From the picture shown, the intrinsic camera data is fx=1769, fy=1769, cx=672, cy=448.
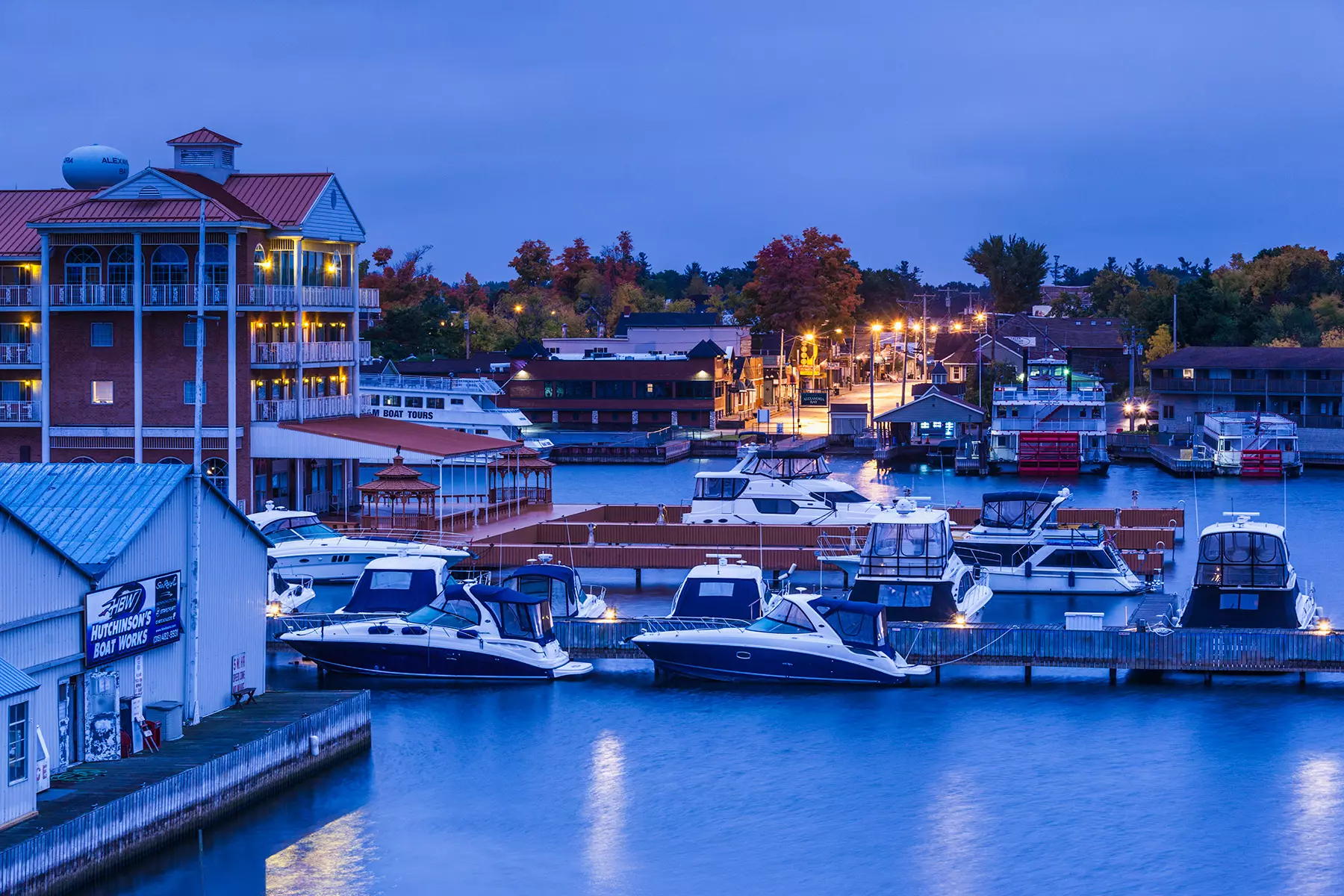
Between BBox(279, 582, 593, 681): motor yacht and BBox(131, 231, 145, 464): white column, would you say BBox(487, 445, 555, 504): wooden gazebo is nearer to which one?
BBox(131, 231, 145, 464): white column

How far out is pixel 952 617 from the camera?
39188mm

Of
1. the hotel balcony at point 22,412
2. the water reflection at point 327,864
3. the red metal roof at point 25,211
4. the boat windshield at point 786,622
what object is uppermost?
the red metal roof at point 25,211

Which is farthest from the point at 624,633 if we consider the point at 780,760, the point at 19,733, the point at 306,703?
the point at 19,733

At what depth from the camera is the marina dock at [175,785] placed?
864 inches

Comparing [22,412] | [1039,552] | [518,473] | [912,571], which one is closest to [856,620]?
[912,571]

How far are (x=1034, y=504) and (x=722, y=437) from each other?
64.9 m

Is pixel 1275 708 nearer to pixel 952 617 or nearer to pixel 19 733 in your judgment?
pixel 952 617

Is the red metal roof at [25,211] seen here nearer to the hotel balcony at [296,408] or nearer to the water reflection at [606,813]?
the hotel balcony at [296,408]

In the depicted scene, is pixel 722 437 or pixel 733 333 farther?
pixel 733 333

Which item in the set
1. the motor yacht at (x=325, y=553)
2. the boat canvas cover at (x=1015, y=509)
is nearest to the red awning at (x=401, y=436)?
the motor yacht at (x=325, y=553)

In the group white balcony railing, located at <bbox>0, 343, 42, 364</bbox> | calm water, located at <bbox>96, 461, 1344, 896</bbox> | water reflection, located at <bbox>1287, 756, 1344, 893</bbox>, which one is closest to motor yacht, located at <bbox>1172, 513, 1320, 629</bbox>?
calm water, located at <bbox>96, 461, 1344, 896</bbox>

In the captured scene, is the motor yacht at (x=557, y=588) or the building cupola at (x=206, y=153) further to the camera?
the building cupola at (x=206, y=153)

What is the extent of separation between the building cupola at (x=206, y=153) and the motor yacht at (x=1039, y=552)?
30.0 m

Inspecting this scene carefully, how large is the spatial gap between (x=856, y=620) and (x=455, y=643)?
8176 millimetres
